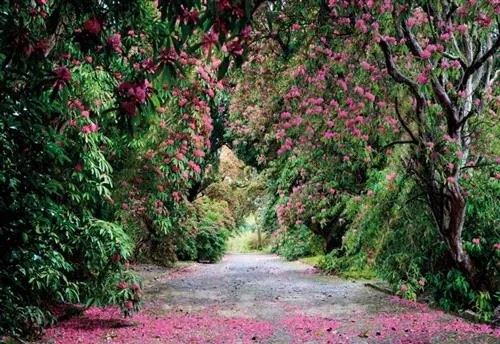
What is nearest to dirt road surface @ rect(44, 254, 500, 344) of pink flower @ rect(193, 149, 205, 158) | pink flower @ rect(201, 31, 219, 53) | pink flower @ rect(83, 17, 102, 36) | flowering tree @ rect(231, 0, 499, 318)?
flowering tree @ rect(231, 0, 499, 318)

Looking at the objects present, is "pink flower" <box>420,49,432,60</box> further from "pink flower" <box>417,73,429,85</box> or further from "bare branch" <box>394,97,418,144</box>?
Result: "bare branch" <box>394,97,418,144</box>

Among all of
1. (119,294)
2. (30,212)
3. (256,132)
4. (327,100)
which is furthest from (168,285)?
(30,212)

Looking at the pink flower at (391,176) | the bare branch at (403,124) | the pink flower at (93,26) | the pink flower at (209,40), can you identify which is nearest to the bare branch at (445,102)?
the bare branch at (403,124)

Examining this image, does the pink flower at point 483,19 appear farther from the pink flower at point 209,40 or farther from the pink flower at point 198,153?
the pink flower at point 198,153

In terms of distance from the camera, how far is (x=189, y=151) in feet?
26.5

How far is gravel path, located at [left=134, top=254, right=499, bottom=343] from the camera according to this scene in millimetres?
5895

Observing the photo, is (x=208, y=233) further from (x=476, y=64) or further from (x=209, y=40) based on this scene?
(x=209, y=40)

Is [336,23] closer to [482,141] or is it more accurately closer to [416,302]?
[482,141]

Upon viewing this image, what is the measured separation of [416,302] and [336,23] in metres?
5.37

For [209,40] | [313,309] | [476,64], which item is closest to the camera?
[209,40]

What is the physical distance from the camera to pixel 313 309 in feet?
26.7

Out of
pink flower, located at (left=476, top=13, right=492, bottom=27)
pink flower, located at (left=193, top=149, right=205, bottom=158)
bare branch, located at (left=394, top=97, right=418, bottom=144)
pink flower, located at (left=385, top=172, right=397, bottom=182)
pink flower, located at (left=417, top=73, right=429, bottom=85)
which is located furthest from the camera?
pink flower, located at (left=193, top=149, right=205, bottom=158)

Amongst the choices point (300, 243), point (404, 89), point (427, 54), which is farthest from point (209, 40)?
point (300, 243)

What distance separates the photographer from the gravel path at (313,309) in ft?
19.3
